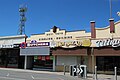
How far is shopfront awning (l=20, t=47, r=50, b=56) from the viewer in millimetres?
36244

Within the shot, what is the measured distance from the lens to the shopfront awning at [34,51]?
36.2 m

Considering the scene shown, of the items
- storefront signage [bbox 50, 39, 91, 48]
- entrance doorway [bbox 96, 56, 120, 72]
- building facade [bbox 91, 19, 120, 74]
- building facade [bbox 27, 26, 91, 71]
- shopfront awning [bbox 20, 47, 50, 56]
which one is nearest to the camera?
building facade [bbox 91, 19, 120, 74]

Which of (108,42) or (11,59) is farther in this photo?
(11,59)

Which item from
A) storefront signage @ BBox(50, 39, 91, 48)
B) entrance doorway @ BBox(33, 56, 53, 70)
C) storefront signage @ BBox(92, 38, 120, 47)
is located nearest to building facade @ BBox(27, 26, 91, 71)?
storefront signage @ BBox(50, 39, 91, 48)

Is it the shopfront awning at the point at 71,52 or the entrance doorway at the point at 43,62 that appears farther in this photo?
the entrance doorway at the point at 43,62

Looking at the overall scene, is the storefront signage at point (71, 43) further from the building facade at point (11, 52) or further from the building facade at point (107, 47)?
the building facade at point (11, 52)

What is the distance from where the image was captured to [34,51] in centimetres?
3759

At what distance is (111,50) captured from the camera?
3016 centimetres

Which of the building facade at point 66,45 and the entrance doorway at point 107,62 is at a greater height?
the building facade at point 66,45

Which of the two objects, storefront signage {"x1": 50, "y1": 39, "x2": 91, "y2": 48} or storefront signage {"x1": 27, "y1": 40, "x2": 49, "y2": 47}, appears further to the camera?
storefront signage {"x1": 27, "y1": 40, "x2": 49, "y2": 47}

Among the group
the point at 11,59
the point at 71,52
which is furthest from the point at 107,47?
the point at 11,59

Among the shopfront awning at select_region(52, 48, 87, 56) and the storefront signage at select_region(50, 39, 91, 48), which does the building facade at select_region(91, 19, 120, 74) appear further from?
the shopfront awning at select_region(52, 48, 87, 56)

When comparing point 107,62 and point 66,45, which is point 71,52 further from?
point 107,62

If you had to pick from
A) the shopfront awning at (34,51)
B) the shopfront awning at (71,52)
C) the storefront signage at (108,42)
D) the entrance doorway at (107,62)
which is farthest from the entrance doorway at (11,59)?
the storefront signage at (108,42)
